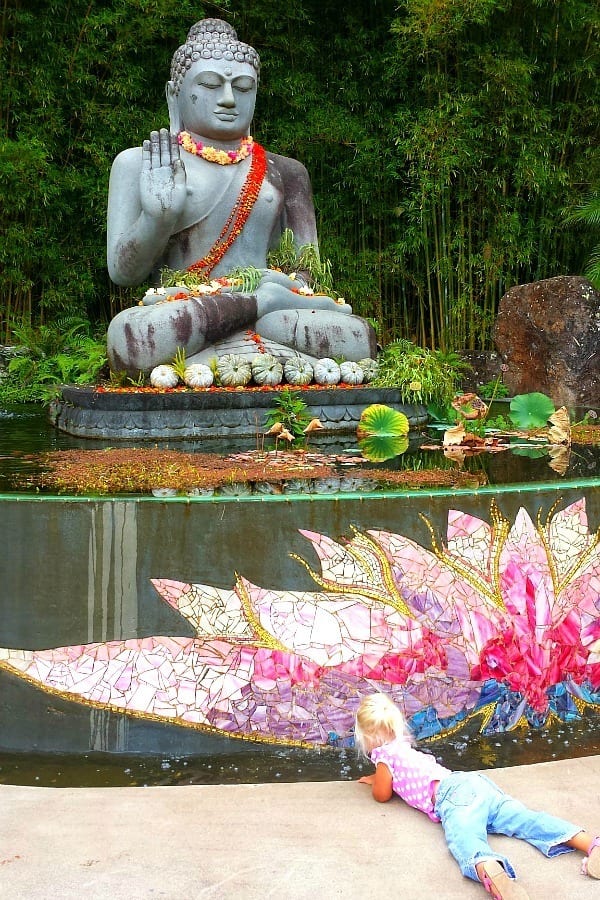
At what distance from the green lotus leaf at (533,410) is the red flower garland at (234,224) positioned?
187 cm

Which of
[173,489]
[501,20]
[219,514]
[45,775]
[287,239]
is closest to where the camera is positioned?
[45,775]

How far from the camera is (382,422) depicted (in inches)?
182

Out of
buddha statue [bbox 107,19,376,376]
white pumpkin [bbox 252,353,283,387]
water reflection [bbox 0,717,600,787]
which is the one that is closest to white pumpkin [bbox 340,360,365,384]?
buddha statue [bbox 107,19,376,376]

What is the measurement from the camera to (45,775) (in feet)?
9.41

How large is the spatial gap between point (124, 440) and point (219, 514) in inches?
60.1

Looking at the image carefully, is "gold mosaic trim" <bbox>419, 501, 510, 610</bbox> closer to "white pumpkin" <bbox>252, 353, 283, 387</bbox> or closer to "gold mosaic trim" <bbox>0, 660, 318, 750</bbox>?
"gold mosaic trim" <bbox>0, 660, 318, 750</bbox>

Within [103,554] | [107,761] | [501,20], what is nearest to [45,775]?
[107,761]

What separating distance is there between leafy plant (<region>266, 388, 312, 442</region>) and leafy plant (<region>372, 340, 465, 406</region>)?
56 centimetres

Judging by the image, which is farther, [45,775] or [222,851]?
[45,775]

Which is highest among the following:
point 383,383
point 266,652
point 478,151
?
point 478,151

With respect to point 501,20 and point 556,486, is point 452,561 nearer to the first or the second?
point 556,486

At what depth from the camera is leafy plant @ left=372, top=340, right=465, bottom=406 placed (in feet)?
16.3

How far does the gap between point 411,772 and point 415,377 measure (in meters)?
2.79

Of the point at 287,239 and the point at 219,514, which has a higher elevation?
the point at 287,239
